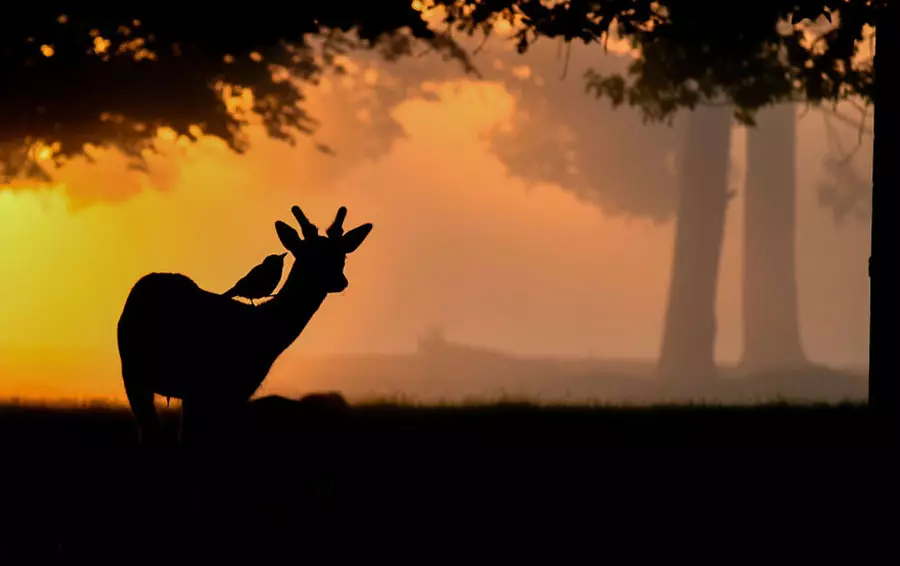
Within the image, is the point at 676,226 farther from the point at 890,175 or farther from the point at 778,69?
the point at 890,175

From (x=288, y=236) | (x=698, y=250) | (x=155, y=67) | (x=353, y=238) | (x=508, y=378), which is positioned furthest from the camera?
(x=508, y=378)

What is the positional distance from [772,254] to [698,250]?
14.9ft

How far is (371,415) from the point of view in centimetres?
1441

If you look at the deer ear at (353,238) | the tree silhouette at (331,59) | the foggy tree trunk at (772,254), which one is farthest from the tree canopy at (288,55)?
the foggy tree trunk at (772,254)

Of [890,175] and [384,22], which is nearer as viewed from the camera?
[890,175]

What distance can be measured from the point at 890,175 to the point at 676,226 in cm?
2788

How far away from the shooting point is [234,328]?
335 inches

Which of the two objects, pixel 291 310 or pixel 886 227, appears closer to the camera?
pixel 291 310

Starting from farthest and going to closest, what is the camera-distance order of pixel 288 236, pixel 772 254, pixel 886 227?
1. pixel 772 254
2. pixel 886 227
3. pixel 288 236

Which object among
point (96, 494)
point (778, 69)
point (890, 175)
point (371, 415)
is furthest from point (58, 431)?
point (778, 69)

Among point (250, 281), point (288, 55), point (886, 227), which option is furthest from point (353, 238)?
point (288, 55)

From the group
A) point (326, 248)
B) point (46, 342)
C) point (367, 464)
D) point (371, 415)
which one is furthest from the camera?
point (46, 342)

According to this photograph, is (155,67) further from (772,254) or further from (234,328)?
(772,254)

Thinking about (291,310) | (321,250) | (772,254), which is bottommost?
(291,310)
